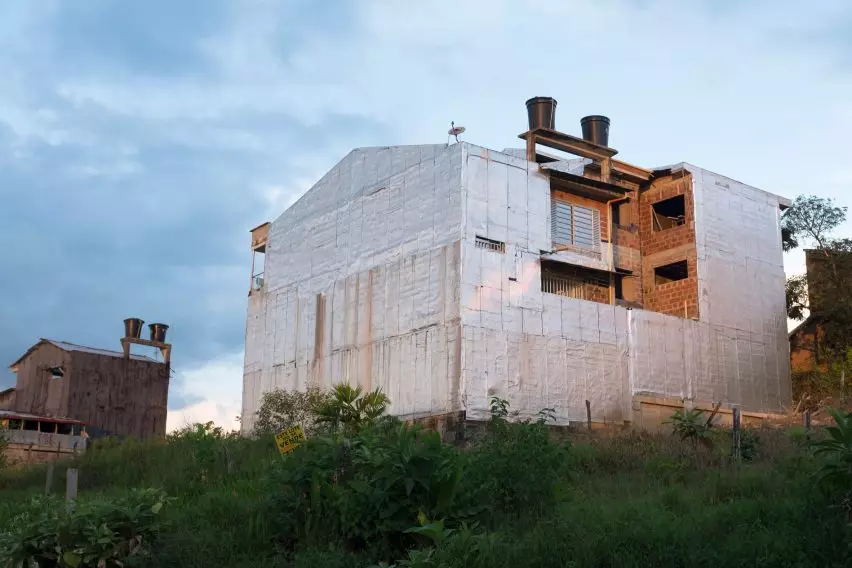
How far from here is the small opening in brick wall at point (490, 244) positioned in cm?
3303

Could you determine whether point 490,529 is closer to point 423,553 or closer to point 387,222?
point 423,553

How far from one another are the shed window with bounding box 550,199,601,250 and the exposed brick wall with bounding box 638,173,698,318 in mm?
3019

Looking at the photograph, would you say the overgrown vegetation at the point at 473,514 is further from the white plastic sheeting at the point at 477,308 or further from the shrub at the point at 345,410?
the white plastic sheeting at the point at 477,308

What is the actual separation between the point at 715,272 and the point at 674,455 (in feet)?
58.1

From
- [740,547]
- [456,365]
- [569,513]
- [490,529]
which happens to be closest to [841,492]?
[740,547]

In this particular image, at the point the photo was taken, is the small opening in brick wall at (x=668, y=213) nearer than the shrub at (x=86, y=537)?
No

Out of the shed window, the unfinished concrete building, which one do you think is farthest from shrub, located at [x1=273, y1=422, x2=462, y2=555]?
the shed window

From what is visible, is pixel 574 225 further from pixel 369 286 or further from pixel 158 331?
pixel 158 331

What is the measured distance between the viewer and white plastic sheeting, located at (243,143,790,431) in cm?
3262

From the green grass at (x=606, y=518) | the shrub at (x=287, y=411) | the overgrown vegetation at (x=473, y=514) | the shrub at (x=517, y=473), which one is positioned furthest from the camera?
the shrub at (x=287, y=411)

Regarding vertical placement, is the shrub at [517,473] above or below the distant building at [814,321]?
below

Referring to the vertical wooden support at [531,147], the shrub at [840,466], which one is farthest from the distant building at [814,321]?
the shrub at [840,466]

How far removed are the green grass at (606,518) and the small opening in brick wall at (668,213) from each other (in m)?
18.1

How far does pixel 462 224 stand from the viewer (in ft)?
107
